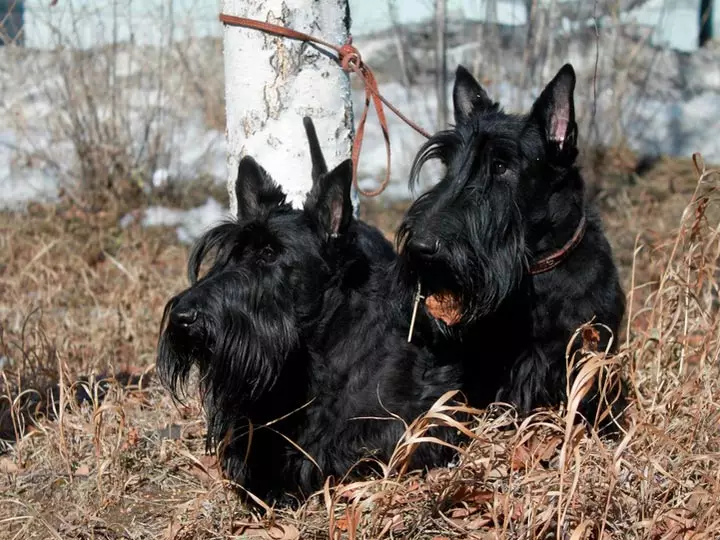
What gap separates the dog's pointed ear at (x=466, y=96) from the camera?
380cm

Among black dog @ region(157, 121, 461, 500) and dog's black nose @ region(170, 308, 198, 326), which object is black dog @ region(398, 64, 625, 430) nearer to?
black dog @ region(157, 121, 461, 500)

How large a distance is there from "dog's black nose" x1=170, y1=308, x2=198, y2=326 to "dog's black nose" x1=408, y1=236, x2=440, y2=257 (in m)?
0.80

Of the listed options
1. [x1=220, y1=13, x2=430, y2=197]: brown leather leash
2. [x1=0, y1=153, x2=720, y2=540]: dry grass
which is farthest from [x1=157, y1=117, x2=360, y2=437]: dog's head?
[x1=220, y1=13, x2=430, y2=197]: brown leather leash

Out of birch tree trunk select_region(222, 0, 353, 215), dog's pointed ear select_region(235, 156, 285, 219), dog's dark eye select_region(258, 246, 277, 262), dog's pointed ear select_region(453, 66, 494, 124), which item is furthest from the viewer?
birch tree trunk select_region(222, 0, 353, 215)

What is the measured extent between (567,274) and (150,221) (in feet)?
17.9

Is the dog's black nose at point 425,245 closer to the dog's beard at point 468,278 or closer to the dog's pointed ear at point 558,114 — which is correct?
the dog's beard at point 468,278

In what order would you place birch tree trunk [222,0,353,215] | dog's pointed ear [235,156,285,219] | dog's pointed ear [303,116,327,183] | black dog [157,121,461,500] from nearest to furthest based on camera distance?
black dog [157,121,461,500] < dog's pointed ear [235,156,285,219] < dog's pointed ear [303,116,327,183] < birch tree trunk [222,0,353,215]

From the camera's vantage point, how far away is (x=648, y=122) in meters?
9.41

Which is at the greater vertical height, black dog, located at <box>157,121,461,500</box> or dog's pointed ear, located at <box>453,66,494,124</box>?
dog's pointed ear, located at <box>453,66,494,124</box>

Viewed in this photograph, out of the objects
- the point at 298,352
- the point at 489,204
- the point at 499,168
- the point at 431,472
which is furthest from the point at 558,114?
the point at 431,472

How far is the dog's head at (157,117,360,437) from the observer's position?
10.5 ft

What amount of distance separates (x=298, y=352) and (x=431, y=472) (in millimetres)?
691

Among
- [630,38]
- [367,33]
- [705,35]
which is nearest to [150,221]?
[367,33]

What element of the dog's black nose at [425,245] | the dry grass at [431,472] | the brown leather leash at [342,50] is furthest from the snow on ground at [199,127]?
the dog's black nose at [425,245]
